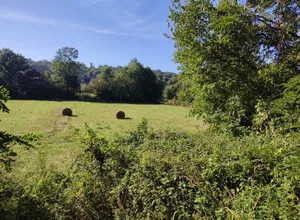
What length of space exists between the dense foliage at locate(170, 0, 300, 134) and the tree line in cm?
4162

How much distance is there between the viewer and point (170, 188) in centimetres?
290

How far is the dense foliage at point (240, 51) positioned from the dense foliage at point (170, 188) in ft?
9.18

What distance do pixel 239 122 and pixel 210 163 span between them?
12.1ft

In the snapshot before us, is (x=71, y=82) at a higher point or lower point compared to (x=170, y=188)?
higher

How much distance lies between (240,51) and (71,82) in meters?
47.6

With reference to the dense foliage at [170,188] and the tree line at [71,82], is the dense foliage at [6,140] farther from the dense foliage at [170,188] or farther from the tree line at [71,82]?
the tree line at [71,82]

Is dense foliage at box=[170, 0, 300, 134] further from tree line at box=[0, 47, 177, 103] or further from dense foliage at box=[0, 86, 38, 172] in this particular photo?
tree line at box=[0, 47, 177, 103]

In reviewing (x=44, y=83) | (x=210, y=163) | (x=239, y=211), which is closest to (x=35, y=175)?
(x=210, y=163)

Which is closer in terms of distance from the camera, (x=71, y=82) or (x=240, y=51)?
(x=240, y=51)

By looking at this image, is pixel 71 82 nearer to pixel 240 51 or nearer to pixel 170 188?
pixel 240 51

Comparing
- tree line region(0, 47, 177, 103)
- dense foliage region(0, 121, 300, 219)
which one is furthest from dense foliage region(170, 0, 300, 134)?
tree line region(0, 47, 177, 103)

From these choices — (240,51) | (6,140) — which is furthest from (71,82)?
(6,140)

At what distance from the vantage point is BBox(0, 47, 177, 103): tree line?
42750mm

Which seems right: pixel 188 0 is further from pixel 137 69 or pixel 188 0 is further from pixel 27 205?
pixel 137 69
